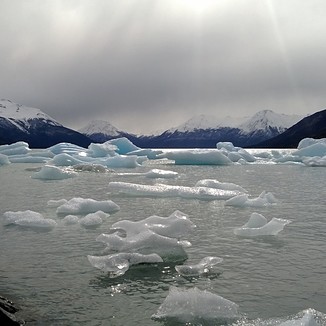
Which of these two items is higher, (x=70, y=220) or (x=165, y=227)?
(x=165, y=227)

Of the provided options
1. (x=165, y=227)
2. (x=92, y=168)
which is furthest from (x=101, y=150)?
(x=165, y=227)

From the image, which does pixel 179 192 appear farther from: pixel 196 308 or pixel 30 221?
pixel 196 308

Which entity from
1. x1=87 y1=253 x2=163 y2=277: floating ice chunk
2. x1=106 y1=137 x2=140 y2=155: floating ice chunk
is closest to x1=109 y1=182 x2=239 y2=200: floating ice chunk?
x1=87 y1=253 x2=163 y2=277: floating ice chunk

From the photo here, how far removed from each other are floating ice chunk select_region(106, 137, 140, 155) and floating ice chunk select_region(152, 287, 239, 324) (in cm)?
3977

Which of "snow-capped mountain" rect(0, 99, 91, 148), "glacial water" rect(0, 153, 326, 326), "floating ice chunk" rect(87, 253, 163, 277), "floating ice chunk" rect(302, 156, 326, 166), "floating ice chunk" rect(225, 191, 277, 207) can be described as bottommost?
"glacial water" rect(0, 153, 326, 326)

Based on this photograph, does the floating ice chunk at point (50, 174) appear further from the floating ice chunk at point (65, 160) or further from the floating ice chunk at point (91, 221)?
the floating ice chunk at point (91, 221)

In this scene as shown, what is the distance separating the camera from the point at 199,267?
21.0ft

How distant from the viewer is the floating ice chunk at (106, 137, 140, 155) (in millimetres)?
44969

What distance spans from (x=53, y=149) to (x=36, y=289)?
134ft

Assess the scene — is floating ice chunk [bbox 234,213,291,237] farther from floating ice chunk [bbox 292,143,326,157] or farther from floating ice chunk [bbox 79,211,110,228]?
floating ice chunk [bbox 292,143,326,157]

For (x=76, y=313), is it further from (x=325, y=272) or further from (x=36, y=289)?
(x=325, y=272)

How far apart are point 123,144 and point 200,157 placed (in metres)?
13.4

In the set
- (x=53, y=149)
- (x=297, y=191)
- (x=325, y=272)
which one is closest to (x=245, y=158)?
(x=53, y=149)

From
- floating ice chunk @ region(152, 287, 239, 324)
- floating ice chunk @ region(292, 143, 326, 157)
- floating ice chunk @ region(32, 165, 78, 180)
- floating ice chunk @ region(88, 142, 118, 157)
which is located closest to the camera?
floating ice chunk @ region(152, 287, 239, 324)
